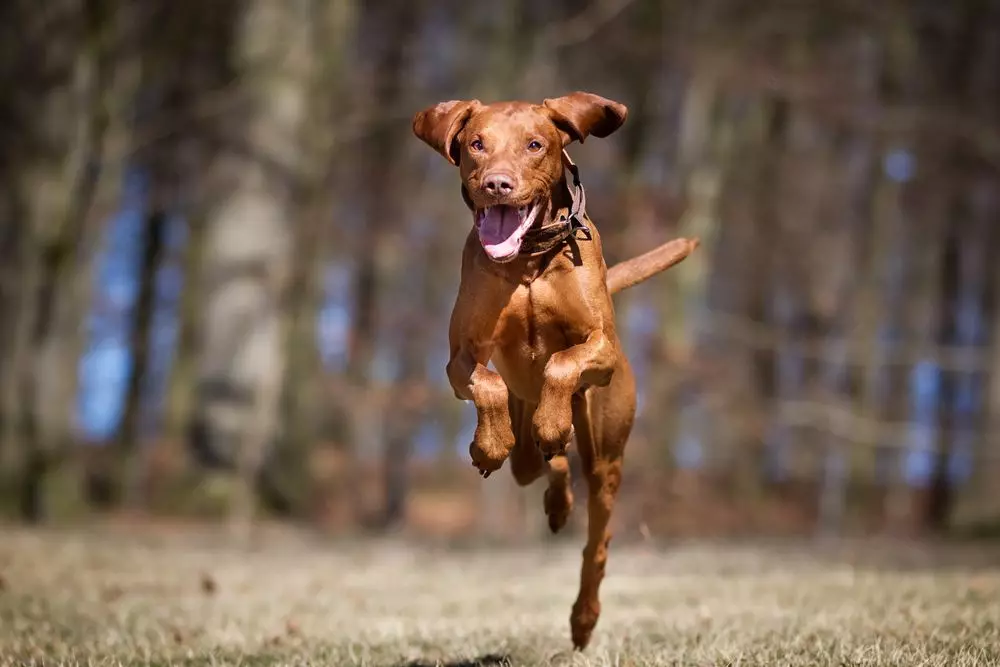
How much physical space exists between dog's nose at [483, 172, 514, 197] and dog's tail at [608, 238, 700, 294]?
1.11 meters

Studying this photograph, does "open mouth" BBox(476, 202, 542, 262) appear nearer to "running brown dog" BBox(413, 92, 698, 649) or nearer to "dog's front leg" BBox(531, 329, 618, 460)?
"running brown dog" BBox(413, 92, 698, 649)

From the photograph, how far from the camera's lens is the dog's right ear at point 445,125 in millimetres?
4301

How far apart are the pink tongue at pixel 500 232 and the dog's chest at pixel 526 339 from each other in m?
0.25

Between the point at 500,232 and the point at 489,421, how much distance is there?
680 millimetres

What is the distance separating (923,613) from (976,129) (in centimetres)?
1382

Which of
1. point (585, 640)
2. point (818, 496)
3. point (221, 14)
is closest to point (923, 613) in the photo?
point (585, 640)

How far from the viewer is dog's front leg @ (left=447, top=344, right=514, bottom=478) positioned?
414cm

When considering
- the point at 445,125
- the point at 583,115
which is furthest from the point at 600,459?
the point at 445,125

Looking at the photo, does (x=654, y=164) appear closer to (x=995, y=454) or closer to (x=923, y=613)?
(x=995, y=454)

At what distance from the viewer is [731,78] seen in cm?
1766

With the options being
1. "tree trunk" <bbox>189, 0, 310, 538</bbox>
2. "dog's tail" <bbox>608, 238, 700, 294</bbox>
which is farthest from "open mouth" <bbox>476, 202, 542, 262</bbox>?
"tree trunk" <bbox>189, 0, 310, 538</bbox>

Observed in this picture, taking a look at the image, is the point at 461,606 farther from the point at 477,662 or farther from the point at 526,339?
the point at 526,339

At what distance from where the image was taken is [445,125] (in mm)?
4312

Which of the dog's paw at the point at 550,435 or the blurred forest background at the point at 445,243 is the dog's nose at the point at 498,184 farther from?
the blurred forest background at the point at 445,243
